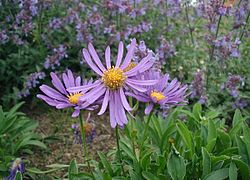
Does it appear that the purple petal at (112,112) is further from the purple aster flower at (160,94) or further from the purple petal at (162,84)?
the purple petal at (162,84)

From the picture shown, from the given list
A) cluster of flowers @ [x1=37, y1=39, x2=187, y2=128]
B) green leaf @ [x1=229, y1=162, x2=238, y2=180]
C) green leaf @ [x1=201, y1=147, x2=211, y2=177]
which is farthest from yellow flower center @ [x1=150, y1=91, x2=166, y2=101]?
green leaf @ [x1=229, y1=162, x2=238, y2=180]

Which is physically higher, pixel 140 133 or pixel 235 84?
pixel 235 84

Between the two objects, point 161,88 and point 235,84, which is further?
point 235,84

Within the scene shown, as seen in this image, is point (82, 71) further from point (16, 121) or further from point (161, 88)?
point (161, 88)

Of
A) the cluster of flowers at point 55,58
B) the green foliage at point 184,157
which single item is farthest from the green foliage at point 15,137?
the green foliage at point 184,157

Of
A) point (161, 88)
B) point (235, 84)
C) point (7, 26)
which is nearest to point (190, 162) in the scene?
point (161, 88)

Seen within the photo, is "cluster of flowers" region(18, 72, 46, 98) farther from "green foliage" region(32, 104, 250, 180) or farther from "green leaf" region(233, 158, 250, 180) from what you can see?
"green leaf" region(233, 158, 250, 180)
